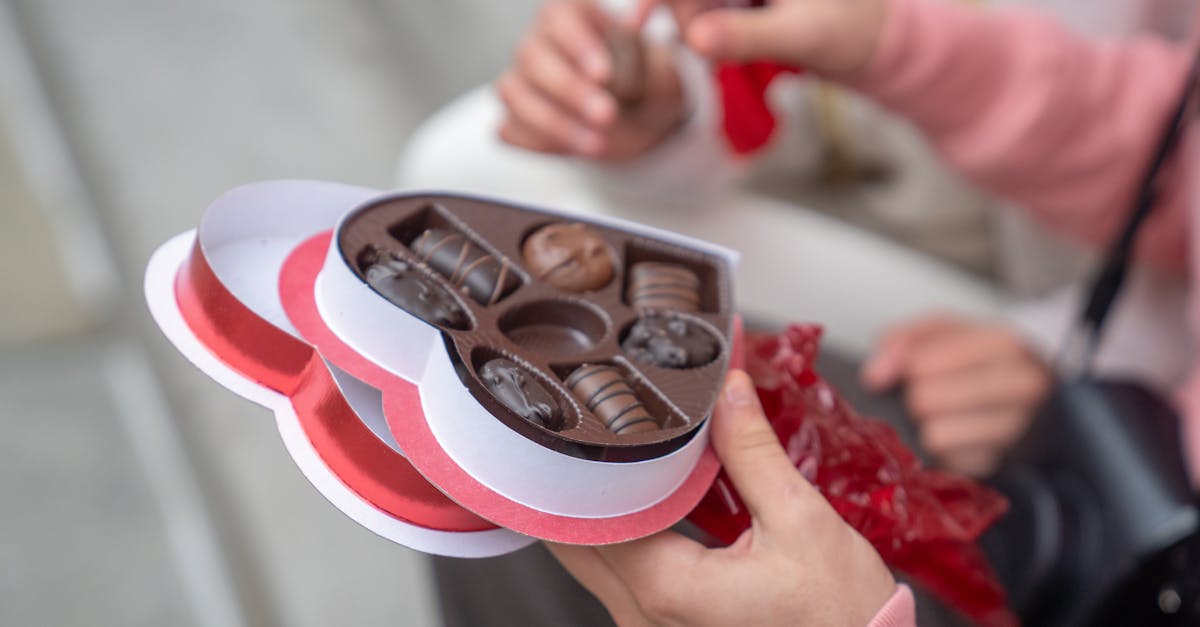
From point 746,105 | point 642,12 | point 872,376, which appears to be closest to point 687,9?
point 642,12

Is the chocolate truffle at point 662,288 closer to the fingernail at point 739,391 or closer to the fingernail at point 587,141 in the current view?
the fingernail at point 739,391

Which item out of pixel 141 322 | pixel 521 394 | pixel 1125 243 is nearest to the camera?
pixel 521 394

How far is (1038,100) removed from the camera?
1.76 feet

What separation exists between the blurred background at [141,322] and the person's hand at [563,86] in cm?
10

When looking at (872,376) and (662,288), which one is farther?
(872,376)

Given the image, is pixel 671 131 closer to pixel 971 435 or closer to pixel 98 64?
pixel 971 435

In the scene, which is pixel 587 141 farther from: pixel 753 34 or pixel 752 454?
pixel 752 454

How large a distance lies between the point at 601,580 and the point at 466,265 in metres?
0.10

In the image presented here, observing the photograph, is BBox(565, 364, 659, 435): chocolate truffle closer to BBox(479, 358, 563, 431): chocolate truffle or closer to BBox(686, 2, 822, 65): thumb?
BBox(479, 358, 563, 431): chocolate truffle

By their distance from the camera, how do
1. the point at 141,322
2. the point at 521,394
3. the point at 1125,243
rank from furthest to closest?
the point at 1125,243 < the point at 141,322 < the point at 521,394

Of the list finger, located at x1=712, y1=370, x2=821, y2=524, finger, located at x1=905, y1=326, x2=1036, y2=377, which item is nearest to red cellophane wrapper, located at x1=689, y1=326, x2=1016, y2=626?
finger, located at x1=712, y1=370, x2=821, y2=524

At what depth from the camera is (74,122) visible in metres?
0.64

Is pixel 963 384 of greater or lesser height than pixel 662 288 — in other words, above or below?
below

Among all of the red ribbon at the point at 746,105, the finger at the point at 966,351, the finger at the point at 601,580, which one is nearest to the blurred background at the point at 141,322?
the finger at the point at 601,580
